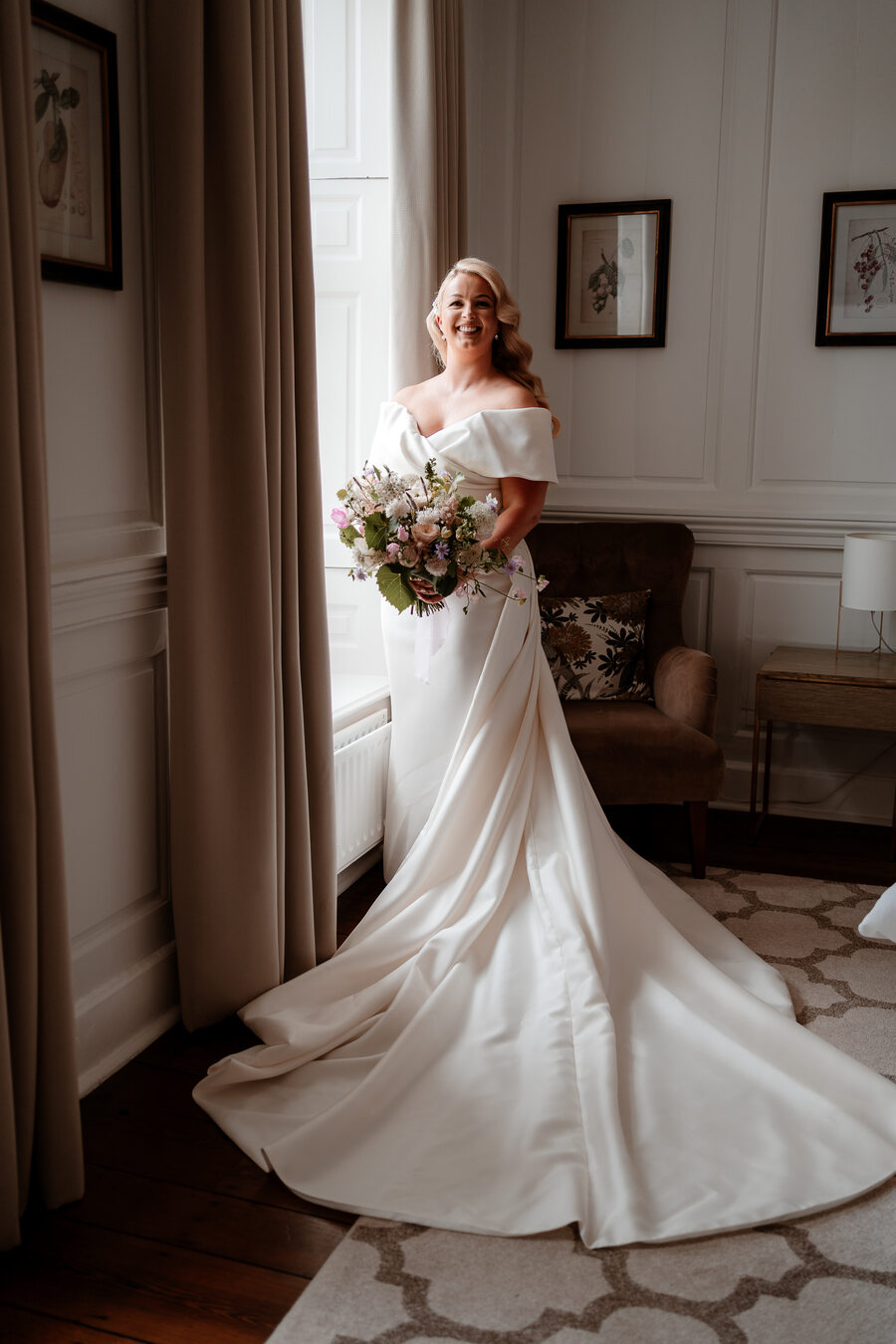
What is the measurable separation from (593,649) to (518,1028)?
1.81m

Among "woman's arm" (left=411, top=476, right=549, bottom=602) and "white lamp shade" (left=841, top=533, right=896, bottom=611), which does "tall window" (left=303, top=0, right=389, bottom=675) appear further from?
"white lamp shade" (left=841, top=533, right=896, bottom=611)

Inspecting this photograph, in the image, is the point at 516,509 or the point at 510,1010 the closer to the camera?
the point at 510,1010

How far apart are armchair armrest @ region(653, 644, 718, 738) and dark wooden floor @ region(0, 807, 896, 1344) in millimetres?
1871

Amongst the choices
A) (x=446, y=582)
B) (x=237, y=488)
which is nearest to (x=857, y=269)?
(x=446, y=582)

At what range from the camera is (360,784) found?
344cm

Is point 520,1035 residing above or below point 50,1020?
below

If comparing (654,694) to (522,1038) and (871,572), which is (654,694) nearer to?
(871,572)

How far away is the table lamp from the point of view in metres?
3.92

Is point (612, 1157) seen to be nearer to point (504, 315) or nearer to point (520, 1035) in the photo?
point (520, 1035)

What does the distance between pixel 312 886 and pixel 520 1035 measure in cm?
69

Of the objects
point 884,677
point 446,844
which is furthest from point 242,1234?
point 884,677

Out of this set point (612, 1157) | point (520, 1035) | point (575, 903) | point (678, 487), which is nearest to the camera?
point (612, 1157)

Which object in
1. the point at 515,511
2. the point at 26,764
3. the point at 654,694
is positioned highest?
the point at 515,511

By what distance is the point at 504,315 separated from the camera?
10.7 ft
